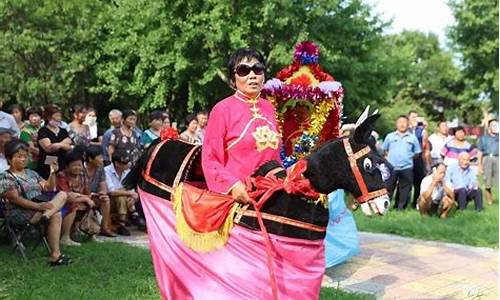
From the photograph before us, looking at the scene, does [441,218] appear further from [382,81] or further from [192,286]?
[382,81]

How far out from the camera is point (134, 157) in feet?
26.6

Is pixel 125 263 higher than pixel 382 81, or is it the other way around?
pixel 382 81

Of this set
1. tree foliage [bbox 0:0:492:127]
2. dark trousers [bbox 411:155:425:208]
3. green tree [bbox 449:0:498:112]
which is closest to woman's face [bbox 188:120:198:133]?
dark trousers [bbox 411:155:425:208]

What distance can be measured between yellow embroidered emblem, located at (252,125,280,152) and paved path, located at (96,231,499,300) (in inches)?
102

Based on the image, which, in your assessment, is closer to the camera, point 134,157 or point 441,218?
point 134,157

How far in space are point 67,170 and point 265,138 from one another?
13.9 ft

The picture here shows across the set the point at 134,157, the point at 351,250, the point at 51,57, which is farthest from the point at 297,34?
the point at 351,250

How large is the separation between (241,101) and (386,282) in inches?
127

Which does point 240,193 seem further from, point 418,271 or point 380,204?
point 418,271

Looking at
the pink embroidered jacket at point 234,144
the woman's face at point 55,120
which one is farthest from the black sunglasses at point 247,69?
the woman's face at point 55,120

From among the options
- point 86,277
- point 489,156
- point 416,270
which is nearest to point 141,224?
point 86,277

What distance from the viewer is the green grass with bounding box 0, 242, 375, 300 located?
5.11m

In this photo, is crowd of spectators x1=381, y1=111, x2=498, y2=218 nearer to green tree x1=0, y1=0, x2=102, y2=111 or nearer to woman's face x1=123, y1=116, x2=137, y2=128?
woman's face x1=123, y1=116, x2=137, y2=128

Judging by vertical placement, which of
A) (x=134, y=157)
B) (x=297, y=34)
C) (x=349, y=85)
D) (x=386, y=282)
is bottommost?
(x=386, y=282)
